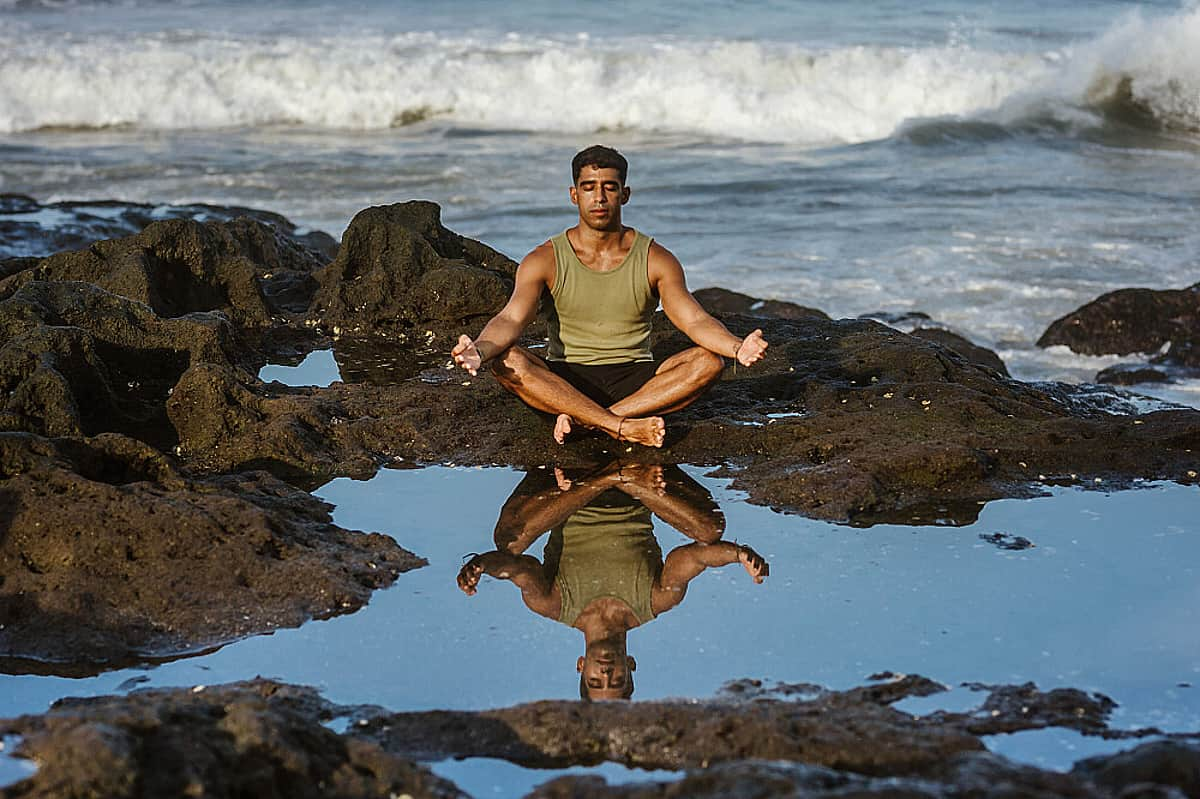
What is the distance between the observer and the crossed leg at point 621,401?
625 cm

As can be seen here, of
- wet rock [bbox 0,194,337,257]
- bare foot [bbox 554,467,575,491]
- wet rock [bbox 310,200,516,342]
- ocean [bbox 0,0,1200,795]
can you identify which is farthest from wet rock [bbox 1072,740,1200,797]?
wet rock [bbox 0,194,337,257]

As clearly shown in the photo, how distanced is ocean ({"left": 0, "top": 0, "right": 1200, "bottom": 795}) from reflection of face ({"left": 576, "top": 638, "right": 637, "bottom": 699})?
0.19 ft

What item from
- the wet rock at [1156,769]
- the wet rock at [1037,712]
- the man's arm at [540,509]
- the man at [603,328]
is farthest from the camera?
the man at [603,328]

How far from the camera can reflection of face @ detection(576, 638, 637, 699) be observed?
425 cm

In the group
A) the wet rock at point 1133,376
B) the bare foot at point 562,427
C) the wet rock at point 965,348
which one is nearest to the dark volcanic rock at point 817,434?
the bare foot at point 562,427

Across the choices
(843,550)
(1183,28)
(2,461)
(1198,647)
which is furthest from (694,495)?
(1183,28)

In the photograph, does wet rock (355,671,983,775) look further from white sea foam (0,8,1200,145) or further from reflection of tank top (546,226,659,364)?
white sea foam (0,8,1200,145)

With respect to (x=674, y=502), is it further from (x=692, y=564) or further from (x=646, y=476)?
(x=692, y=564)

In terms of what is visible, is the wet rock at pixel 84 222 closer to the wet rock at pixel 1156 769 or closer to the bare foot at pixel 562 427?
the bare foot at pixel 562 427

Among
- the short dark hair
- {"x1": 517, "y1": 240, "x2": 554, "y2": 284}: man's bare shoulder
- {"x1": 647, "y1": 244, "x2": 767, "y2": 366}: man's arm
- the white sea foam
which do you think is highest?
the white sea foam

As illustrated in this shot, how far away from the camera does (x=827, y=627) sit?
4691 mm

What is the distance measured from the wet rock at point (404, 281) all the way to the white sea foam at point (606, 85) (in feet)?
39.4

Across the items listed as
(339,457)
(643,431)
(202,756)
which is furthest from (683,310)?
(202,756)

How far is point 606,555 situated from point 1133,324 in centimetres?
592
